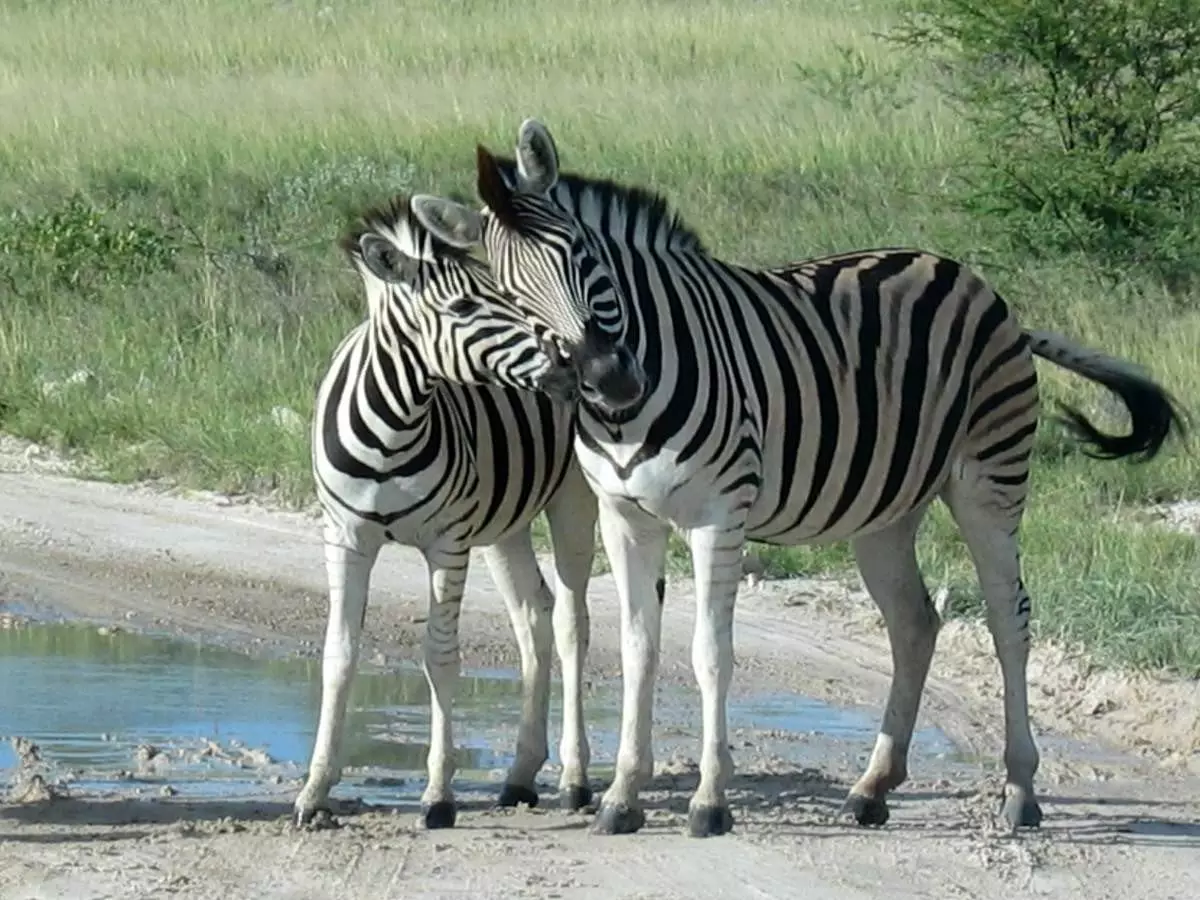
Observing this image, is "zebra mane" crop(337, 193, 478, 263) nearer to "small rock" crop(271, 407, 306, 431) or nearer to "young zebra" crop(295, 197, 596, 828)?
"young zebra" crop(295, 197, 596, 828)

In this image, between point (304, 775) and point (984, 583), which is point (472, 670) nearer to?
point (304, 775)

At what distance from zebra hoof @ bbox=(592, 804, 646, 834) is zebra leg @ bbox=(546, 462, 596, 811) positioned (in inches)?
21.7

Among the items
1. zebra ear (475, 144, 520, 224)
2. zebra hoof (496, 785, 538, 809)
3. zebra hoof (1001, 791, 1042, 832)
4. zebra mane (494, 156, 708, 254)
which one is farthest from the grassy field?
zebra ear (475, 144, 520, 224)

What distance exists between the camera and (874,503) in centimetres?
677

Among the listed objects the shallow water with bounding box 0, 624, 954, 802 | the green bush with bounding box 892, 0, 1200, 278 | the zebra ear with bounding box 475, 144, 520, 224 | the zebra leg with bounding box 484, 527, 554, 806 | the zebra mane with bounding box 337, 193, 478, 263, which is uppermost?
the green bush with bounding box 892, 0, 1200, 278

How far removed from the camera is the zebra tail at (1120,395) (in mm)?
7371

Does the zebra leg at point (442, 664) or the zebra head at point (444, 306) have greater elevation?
the zebra head at point (444, 306)

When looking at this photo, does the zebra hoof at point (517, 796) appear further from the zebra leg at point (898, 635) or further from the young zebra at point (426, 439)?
the zebra leg at point (898, 635)

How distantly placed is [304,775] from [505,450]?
1.37 m

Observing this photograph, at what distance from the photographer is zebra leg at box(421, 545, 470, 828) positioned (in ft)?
21.4

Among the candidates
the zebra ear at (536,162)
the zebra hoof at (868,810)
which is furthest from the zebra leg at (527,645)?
the zebra ear at (536,162)

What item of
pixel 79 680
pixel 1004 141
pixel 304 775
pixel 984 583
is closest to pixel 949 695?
pixel 984 583

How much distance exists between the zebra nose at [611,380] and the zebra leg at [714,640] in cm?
52

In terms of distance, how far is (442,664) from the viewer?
6645 mm
